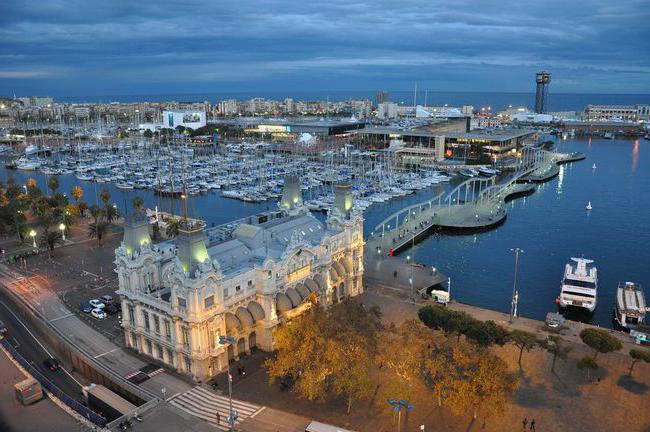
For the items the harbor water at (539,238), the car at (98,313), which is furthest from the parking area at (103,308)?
the harbor water at (539,238)

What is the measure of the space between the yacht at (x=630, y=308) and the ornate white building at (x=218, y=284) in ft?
119

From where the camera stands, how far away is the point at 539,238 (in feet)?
347

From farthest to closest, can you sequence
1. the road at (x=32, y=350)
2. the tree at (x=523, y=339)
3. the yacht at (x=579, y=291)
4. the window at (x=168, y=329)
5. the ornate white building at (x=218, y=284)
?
the yacht at (x=579, y=291) → the road at (x=32, y=350) → the window at (x=168, y=329) → the tree at (x=523, y=339) → the ornate white building at (x=218, y=284)

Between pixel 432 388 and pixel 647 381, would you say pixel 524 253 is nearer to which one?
pixel 647 381

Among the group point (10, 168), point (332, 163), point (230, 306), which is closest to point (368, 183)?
point (332, 163)

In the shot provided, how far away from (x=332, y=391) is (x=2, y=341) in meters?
38.4

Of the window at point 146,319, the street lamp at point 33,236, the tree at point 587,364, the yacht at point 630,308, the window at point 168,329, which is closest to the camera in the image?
the tree at point 587,364

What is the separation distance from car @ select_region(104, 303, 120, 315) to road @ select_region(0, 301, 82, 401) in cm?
806

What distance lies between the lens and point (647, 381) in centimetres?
5022

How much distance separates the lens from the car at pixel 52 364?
54844mm

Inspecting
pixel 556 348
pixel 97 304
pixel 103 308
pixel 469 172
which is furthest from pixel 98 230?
pixel 469 172

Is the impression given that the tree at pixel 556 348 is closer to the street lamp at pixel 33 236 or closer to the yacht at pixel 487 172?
the street lamp at pixel 33 236

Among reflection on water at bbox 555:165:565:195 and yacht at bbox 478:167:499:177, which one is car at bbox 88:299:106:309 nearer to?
reflection on water at bbox 555:165:565:195

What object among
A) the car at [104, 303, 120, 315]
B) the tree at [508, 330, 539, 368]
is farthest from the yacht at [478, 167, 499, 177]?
the car at [104, 303, 120, 315]
